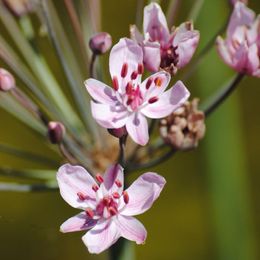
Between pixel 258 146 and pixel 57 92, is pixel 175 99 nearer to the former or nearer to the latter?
pixel 57 92

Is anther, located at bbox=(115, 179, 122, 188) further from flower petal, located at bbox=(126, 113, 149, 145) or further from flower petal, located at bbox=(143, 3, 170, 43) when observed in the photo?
flower petal, located at bbox=(143, 3, 170, 43)

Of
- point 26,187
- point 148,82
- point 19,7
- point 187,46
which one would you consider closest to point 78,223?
point 26,187

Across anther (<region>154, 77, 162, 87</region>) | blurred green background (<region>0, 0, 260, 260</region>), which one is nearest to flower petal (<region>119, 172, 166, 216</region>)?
anther (<region>154, 77, 162, 87</region>)

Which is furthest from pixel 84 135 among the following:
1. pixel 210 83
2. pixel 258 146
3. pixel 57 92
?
pixel 258 146

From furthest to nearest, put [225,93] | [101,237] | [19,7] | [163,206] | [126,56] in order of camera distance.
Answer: [163,206]
[19,7]
[225,93]
[126,56]
[101,237]

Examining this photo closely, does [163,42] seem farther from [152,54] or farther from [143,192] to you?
[143,192]

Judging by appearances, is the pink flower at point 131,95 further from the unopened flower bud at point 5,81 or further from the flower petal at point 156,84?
the unopened flower bud at point 5,81
